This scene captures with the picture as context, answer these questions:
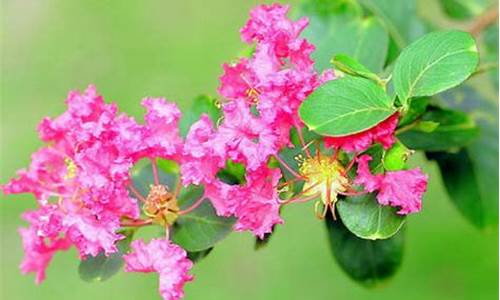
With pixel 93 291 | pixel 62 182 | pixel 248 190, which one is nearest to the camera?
pixel 248 190

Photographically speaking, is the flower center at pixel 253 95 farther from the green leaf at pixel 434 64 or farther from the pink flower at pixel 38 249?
the pink flower at pixel 38 249

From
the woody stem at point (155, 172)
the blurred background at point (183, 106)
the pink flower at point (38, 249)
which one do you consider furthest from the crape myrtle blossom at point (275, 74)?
the blurred background at point (183, 106)

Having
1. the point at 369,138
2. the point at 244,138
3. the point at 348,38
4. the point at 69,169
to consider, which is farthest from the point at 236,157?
the point at 348,38

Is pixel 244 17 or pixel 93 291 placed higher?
pixel 244 17

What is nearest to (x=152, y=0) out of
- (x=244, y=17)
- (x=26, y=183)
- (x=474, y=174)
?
(x=244, y=17)

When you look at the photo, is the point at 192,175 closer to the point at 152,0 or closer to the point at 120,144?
the point at 120,144

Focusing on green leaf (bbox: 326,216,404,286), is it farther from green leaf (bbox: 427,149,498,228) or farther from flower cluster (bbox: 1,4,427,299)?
flower cluster (bbox: 1,4,427,299)

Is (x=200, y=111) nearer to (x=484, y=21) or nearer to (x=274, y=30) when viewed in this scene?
(x=274, y=30)
